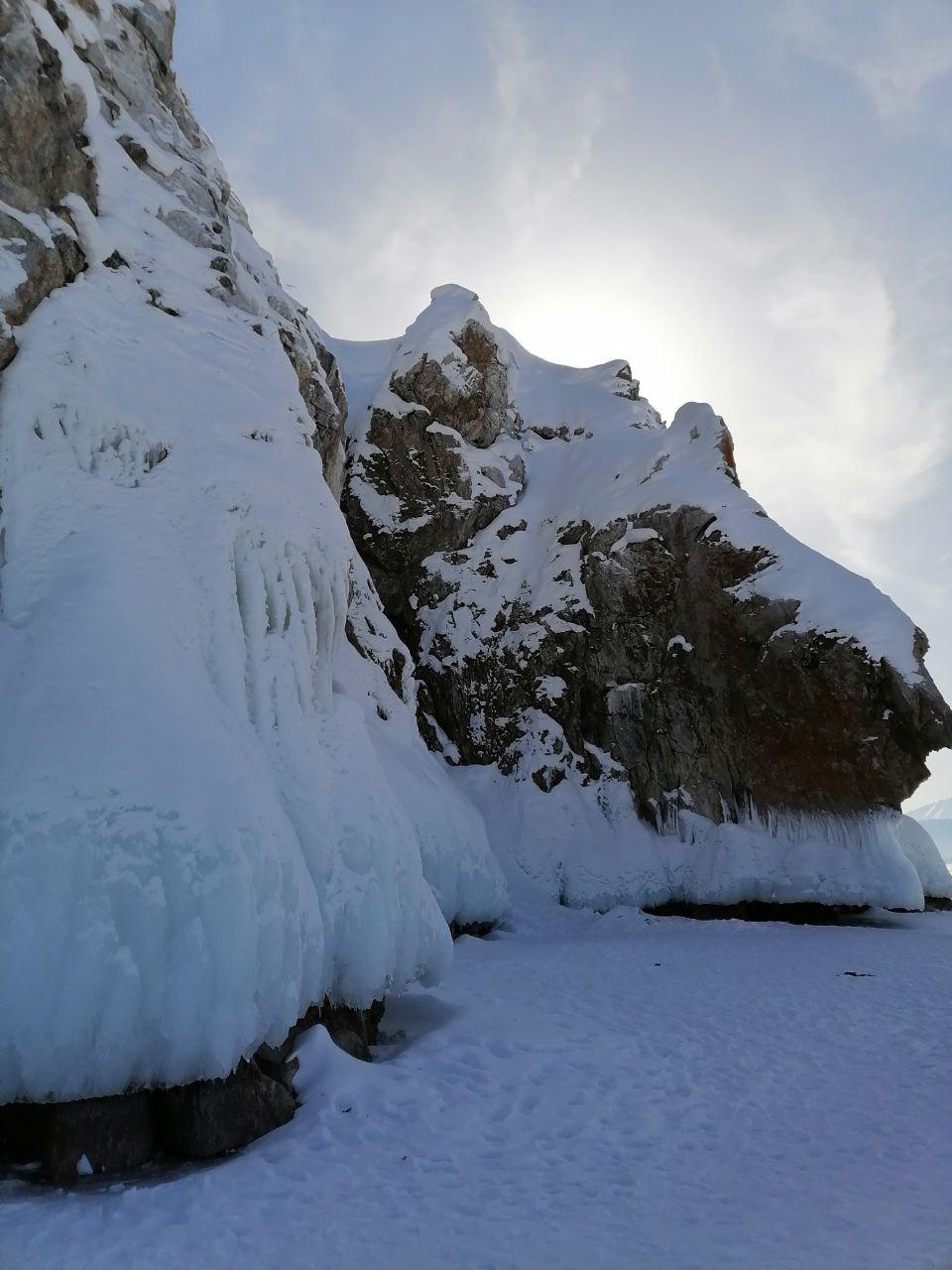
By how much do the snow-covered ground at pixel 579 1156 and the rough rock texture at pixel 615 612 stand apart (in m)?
9.47

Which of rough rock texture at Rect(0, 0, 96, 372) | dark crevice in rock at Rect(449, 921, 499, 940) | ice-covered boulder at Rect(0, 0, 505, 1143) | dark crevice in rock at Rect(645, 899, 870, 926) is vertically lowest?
dark crevice in rock at Rect(645, 899, 870, 926)

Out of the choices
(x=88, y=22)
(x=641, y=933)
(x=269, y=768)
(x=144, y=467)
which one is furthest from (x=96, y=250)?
(x=641, y=933)

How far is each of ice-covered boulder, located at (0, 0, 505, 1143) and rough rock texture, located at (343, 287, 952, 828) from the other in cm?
924

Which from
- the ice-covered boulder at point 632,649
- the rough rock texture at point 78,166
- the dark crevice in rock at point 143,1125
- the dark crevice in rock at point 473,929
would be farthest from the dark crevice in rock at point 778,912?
the rough rock texture at point 78,166

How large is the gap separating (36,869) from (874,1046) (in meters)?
8.33

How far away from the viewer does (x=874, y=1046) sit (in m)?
7.46

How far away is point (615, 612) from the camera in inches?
860

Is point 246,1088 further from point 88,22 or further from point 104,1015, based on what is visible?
point 88,22

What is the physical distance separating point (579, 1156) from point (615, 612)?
17770 mm

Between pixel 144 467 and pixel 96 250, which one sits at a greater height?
pixel 96 250

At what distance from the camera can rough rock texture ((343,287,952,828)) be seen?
18.1 meters

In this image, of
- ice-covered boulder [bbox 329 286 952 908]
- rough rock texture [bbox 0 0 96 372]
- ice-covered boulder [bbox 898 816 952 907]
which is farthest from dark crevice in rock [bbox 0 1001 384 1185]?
ice-covered boulder [bbox 898 816 952 907]

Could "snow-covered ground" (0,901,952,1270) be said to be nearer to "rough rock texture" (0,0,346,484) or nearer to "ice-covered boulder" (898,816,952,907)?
"rough rock texture" (0,0,346,484)

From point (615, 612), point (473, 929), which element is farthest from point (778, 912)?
point (615, 612)
